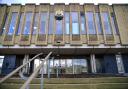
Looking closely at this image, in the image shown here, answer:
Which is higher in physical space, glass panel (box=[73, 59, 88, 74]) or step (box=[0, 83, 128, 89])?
glass panel (box=[73, 59, 88, 74])

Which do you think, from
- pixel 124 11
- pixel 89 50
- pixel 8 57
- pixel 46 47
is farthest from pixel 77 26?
pixel 8 57

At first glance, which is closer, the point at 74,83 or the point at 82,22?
the point at 74,83

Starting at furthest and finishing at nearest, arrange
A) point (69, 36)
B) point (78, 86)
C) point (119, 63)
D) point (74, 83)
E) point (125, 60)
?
point (125, 60) < point (119, 63) < point (69, 36) < point (74, 83) < point (78, 86)

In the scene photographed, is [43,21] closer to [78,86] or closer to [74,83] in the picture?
[74,83]

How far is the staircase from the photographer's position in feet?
14.7

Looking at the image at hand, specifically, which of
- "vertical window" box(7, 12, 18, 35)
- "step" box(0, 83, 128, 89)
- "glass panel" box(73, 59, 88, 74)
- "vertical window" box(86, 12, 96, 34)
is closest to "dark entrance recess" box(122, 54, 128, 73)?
"glass panel" box(73, 59, 88, 74)

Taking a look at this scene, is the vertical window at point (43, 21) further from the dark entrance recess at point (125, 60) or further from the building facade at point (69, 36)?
the dark entrance recess at point (125, 60)

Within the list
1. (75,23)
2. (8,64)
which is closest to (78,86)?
(75,23)

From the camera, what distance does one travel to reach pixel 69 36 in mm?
15992

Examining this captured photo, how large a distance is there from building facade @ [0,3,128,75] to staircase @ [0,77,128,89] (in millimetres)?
10585

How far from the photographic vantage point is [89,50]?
1606 centimetres

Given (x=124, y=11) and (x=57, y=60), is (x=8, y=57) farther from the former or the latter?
(x=124, y=11)

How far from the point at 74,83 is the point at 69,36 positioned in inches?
445

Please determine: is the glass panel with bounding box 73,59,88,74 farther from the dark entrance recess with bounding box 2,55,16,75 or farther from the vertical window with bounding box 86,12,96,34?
the dark entrance recess with bounding box 2,55,16,75
